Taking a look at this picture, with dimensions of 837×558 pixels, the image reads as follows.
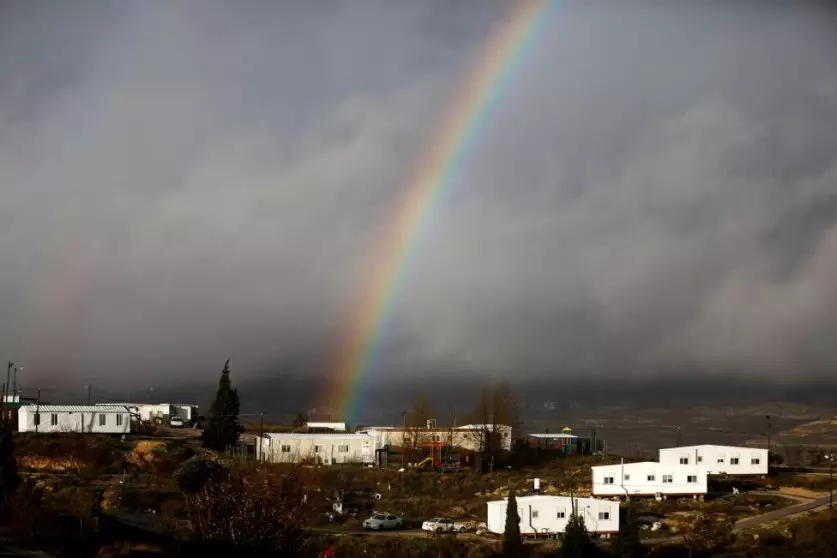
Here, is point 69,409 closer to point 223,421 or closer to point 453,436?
point 223,421

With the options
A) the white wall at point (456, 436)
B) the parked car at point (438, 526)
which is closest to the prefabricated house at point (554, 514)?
the parked car at point (438, 526)

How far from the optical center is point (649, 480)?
172 feet

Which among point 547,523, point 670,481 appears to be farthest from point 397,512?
point 670,481

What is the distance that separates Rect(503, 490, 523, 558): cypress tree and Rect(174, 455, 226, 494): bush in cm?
1596

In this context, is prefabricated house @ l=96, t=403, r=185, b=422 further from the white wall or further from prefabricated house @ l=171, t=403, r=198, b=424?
the white wall

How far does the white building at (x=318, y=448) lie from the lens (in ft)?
202

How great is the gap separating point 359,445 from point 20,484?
33.3 meters

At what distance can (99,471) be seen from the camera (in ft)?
164

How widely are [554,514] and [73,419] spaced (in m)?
34.7

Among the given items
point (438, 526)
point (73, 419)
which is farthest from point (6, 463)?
point (73, 419)

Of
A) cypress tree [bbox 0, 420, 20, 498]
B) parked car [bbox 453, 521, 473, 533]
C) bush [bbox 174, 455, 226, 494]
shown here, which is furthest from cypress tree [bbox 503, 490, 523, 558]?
cypress tree [bbox 0, 420, 20, 498]

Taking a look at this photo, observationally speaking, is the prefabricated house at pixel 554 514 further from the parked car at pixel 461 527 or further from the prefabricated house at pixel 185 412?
the prefabricated house at pixel 185 412

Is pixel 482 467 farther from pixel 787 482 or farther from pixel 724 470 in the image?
pixel 787 482

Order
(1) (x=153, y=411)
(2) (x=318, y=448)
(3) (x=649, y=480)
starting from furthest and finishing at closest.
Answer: (1) (x=153, y=411)
(2) (x=318, y=448)
(3) (x=649, y=480)
